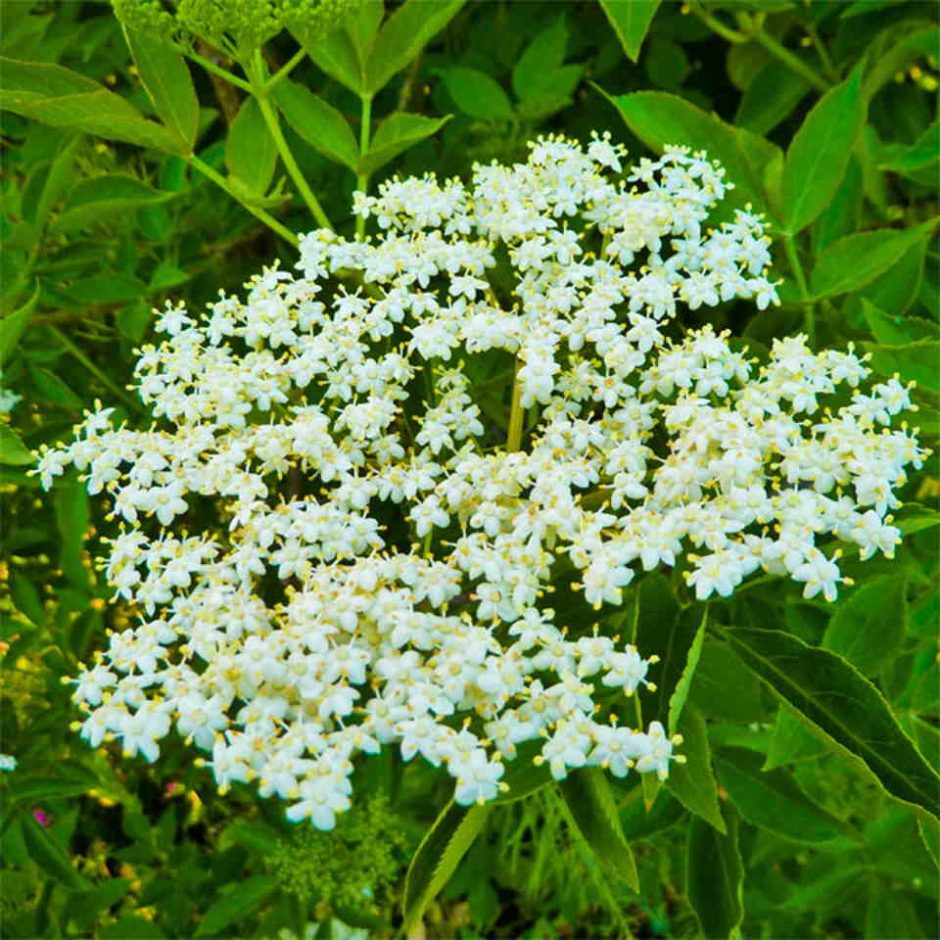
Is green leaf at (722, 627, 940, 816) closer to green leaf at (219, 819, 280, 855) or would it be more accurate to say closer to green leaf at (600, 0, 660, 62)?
green leaf at (600, 0, 660, 62)

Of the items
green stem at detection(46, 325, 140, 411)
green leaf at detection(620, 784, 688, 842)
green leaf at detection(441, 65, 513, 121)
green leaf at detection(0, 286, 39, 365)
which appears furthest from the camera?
green leaf at detection(441, 65, 513, 121)

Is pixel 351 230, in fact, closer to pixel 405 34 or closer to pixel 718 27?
pixel 405 34

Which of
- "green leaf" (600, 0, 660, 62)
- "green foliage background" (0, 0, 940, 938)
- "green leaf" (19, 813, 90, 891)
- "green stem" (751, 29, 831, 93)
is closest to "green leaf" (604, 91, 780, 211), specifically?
"green foliage background" (0, 0, 940, 938)

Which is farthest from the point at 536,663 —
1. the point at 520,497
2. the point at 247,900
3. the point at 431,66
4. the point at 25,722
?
the point at 431,66

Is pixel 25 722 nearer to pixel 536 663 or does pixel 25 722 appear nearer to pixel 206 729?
pixel 206 729

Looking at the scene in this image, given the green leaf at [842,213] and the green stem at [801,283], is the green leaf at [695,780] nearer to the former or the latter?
the green stem at [801,283]

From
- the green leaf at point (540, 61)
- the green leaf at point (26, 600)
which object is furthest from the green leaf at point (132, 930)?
the green leaf at point (540, 61)

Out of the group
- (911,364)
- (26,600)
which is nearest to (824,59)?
(911,364)
